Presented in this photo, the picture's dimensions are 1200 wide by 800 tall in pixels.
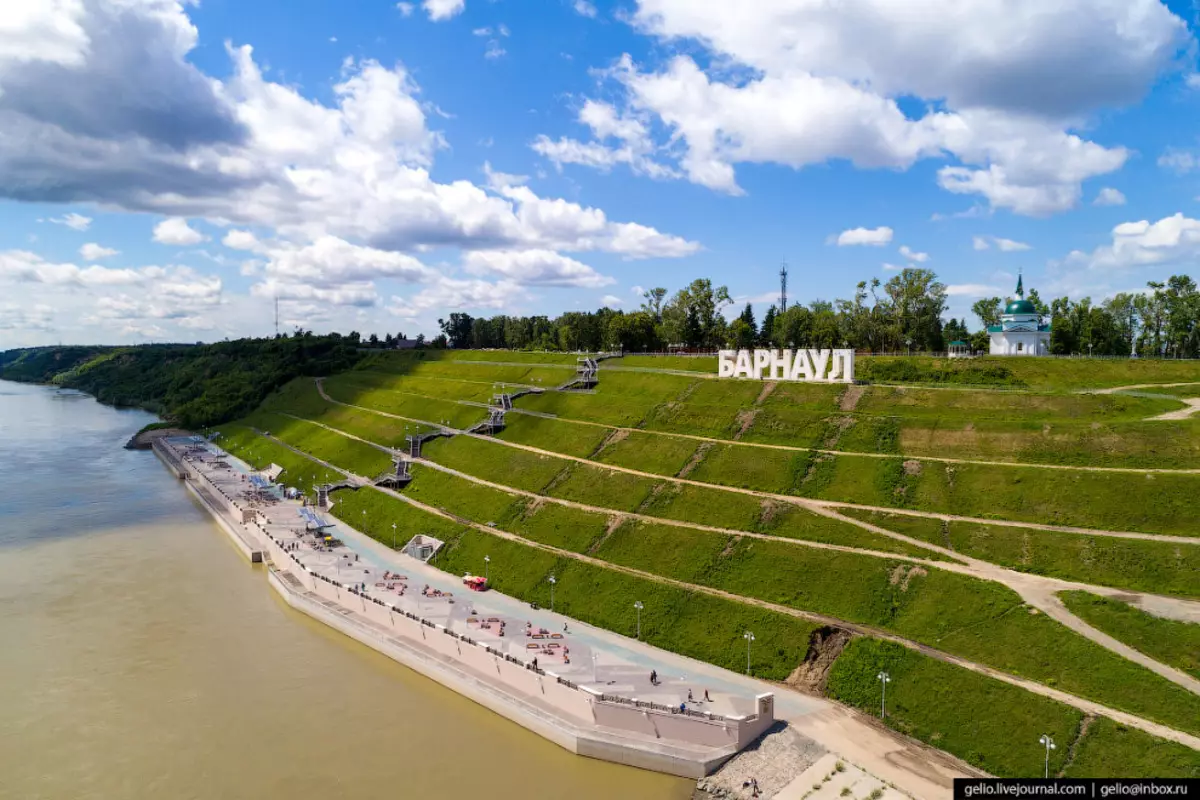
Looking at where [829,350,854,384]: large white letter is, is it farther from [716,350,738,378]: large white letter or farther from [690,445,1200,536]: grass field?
[690,445,1200,536]: grass field

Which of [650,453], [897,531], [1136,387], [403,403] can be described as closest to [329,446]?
[403,403]

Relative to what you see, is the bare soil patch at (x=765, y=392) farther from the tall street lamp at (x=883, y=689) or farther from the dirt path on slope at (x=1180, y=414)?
the tall street lamp at (x=883, y=689)

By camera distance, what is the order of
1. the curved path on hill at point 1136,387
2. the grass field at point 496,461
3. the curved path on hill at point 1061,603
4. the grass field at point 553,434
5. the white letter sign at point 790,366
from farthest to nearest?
the grass field at point 553,434 → the white letter sign at point 790,366 → the grass field at point 496,461 → the curved path on hill at point 1136,387 → the curved path on hill at point 1061,603

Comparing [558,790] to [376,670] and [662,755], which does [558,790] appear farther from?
[376,670]

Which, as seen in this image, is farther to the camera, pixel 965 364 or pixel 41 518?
pixel 41 518

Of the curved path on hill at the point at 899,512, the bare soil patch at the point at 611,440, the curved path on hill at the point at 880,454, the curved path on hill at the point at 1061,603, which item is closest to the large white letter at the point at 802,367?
the curved path on hill at the point at 880,454

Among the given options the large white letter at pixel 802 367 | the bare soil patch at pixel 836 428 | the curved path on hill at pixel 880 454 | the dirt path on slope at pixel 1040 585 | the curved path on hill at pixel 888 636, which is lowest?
the curved path on hill at pixel 888 636

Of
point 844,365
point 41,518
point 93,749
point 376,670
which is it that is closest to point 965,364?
point 844,365
